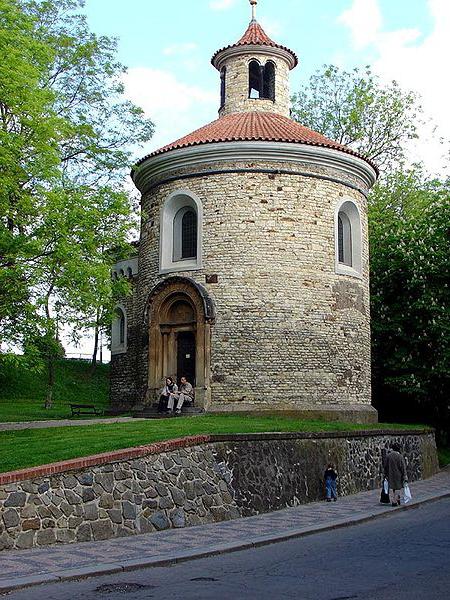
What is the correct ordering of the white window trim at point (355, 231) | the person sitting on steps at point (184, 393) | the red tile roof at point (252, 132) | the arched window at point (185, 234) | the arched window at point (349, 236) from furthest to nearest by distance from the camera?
the arched window at point (349, 236)
the white window trim at point (355, 231)
the arched window at point (185, 234)
the red tile roof at point (252, 132)
the person sitting on steps at point (184, 393)

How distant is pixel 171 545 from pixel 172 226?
1461cm

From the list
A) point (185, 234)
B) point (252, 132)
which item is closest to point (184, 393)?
point (185, 234)

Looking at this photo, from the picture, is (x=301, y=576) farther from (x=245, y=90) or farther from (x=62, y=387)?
(x=62, y=387)

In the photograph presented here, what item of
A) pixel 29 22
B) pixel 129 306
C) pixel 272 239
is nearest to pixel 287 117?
pixel 272 239

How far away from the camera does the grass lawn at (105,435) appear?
12.1 m

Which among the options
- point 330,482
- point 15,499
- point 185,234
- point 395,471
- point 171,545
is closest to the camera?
point 15,499

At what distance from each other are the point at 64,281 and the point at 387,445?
32.9 feet

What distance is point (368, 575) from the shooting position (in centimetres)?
823

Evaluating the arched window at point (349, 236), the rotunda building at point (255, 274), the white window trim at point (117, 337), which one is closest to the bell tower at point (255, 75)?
the rotunda building at point (255, 274)

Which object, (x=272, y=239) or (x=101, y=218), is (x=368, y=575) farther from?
(x=272, y=239)

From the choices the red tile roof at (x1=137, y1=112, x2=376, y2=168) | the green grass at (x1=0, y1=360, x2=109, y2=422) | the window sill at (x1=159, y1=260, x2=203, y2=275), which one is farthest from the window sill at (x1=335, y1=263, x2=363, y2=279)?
the green grass at (x1=0, y1=360, x2=109, y2=422)

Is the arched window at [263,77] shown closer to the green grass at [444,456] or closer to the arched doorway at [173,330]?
the arched doorway at [173,330]

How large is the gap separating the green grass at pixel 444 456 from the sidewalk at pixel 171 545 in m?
11.7

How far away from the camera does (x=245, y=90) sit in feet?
89.2
